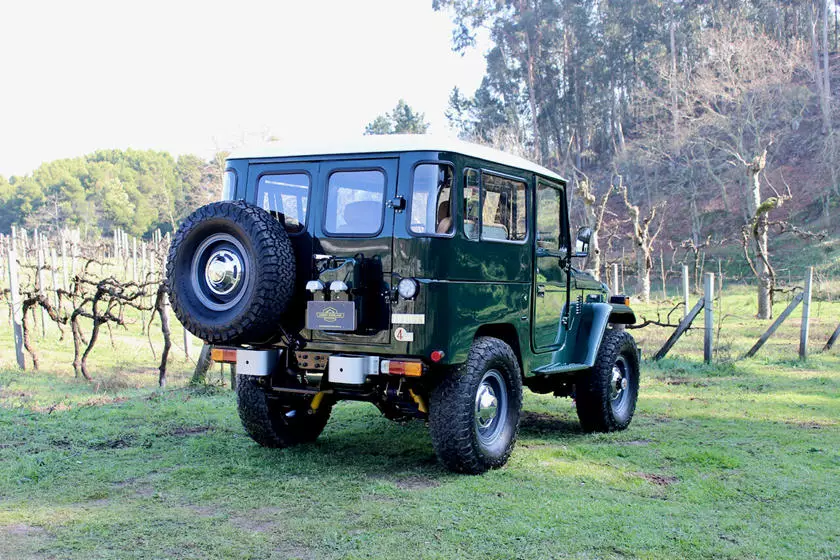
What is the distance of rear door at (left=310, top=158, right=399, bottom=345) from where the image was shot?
5684 mm

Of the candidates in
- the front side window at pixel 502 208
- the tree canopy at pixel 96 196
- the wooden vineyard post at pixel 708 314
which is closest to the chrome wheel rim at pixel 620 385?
the front side window at pixel 502 208

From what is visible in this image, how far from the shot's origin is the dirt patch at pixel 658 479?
580 cm

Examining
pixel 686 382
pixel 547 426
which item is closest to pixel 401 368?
pixel 547 426

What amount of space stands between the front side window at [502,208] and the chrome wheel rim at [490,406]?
3.64ft

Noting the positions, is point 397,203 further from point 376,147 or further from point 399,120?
point 399,120

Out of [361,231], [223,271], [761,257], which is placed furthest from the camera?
[761,257]

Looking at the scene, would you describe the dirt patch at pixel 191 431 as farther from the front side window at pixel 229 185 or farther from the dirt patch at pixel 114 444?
the front side window at pixel 229 185

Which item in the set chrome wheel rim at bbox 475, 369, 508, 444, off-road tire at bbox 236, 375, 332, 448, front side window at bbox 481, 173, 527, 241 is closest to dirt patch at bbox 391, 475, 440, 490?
chrome wheel rim at bbox 475, 369, 508, 444

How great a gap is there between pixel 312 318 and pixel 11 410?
4536mm

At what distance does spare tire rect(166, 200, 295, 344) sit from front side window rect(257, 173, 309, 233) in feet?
1.05

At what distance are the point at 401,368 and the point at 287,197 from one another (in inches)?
67.4

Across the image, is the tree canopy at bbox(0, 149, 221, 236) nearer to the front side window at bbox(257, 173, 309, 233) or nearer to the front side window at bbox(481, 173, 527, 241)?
the front side window at bbox(257, 173, 309, 233)

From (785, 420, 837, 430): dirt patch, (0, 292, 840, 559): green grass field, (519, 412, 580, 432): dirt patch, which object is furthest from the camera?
(519, 412, 580, 432): dirt patch

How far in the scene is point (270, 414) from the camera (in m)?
6.55
